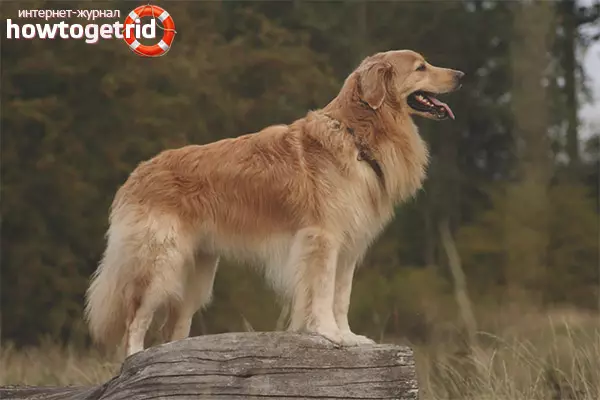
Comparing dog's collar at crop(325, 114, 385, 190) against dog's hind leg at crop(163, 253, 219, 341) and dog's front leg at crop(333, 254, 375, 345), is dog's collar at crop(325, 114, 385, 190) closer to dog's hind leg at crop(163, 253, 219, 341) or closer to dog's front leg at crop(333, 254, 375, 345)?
dog's front leg at crop(333, 254, 375, 345)

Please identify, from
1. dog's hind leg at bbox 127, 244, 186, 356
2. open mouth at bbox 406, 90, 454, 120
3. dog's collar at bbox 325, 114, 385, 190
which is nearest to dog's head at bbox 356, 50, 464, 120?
open mouth at bbox 406, 90, 454, 120

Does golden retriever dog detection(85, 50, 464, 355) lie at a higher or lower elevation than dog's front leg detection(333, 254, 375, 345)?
higher

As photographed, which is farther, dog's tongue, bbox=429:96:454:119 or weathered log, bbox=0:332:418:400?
dog's tongue, bbox=429:96:454:119

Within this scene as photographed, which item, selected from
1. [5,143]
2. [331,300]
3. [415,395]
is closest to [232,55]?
[5,143]

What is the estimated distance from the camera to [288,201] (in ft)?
15.2

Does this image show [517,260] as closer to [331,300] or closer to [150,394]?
[331,300]

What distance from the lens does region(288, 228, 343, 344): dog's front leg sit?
4355mm

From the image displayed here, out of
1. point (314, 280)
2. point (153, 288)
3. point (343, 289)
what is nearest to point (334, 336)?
point (314, 280)

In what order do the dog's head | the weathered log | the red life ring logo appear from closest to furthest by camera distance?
the weathered log < the dog's head < the red life ring logo

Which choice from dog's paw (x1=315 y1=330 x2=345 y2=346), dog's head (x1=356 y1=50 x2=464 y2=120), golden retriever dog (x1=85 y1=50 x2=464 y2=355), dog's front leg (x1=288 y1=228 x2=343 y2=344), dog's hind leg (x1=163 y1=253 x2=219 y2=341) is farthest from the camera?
dog's hind leg (x1=163 y1=253 x2=219 y2=341)

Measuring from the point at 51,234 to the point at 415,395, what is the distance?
8240 mm

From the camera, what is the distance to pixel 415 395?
3854mm

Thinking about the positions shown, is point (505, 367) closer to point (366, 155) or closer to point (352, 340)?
point (352, 340)

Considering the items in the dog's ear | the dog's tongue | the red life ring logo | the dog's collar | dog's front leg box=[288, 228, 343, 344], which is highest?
the red life ring logo
